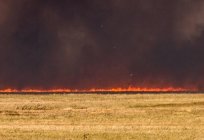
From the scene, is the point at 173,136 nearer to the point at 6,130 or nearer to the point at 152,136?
the point at 152,136

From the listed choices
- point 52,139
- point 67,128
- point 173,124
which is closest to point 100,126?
point 67,128

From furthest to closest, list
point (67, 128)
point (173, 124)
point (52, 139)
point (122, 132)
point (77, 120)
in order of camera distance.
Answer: point (77, 120) → point (173, 124) → point (67, 128) → point (122, 132) → point (52, 139)

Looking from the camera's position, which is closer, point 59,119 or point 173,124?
point 173,124

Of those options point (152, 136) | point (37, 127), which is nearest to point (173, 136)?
point (152, 136)

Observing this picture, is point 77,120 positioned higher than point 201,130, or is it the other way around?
point 77,120

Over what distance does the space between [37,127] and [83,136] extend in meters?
8.20

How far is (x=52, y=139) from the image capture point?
3775 centimetres

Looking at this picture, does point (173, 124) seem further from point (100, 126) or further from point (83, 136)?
point (83, 136)

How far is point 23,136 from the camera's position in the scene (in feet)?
129

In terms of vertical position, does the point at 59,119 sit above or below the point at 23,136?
above

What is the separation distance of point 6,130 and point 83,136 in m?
7.17

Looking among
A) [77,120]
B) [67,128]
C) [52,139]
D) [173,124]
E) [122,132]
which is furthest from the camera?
[77,120]

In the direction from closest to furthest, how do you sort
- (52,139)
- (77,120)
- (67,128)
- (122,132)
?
1. (52,139)
2. (122,132)
3. (67,128)
4. (77,120)

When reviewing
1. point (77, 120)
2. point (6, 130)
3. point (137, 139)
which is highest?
point (77, 120)
